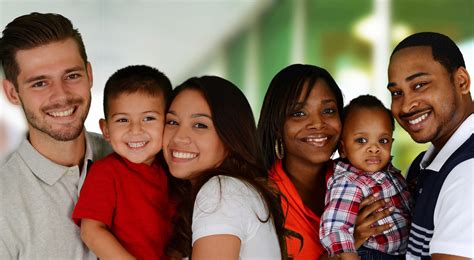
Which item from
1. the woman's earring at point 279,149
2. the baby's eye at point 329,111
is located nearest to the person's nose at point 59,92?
the woman's earring at point 279,149

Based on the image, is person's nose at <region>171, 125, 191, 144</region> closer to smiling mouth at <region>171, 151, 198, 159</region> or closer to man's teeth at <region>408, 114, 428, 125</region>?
smiling mouth at <region>171, 151, 198, 159</region>

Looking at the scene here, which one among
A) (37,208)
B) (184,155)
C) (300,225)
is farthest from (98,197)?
(300,225)

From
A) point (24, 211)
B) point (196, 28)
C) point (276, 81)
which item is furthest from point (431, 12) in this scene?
point (24, 211)

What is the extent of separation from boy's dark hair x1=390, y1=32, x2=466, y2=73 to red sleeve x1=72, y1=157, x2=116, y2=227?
1.19 metres

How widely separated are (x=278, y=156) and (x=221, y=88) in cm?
57

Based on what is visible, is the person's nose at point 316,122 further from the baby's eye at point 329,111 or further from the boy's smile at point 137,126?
the boy's smile at point 137,126

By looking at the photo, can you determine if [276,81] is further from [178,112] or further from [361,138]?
[178,112]

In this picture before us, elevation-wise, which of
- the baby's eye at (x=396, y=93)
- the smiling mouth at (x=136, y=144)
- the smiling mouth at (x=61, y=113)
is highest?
the baby's eye at (x=396, y=93)

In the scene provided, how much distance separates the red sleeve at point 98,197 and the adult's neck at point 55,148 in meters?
0.20

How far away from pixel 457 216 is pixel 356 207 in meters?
0.59

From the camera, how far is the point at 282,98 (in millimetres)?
2576

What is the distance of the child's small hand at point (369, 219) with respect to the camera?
241 centimetres

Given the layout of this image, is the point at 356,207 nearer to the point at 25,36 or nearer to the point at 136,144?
the point at 136,144

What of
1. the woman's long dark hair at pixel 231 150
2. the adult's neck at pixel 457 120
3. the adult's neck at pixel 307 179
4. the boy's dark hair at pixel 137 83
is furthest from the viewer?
the adult's neck at pixel 307 179
